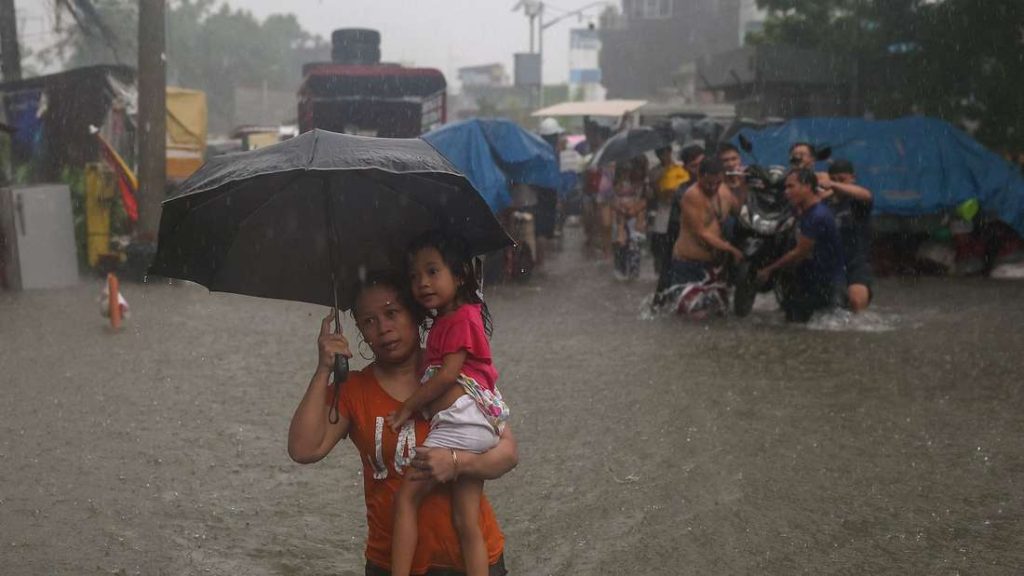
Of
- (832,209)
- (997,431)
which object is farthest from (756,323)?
(997,431)

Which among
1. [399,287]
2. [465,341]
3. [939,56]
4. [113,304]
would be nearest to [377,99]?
[939,56]

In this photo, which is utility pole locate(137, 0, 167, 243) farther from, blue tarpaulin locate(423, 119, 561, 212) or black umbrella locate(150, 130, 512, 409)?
black umbrella locate(150, 130, 512, 409)

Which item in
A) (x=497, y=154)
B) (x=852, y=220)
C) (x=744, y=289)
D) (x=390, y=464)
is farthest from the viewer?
(x=497, y=154)

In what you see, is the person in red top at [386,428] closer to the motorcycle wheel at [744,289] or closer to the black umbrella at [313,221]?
the black umbrella at [313,221]

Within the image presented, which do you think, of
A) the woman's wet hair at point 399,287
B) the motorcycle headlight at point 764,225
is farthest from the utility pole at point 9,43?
the woman's wet hair at point 399,287

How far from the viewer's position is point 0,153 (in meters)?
18.3

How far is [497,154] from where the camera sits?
15641 mm

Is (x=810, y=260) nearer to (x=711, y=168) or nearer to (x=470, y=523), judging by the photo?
(x=711, y=168)

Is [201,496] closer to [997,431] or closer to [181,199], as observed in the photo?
[181,199]

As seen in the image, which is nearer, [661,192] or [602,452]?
[602,452]

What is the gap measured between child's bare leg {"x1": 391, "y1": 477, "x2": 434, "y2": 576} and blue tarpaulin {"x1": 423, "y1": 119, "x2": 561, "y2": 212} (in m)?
11.9

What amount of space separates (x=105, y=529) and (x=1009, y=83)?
16.3 meters

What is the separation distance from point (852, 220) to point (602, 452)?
5.28 m

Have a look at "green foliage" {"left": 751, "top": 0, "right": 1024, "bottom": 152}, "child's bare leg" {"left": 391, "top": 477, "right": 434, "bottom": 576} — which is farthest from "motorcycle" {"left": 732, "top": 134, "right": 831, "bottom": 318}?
"child's bare leg" {"left": 391, "top": 477, "right": 434, "bottom": 576}
